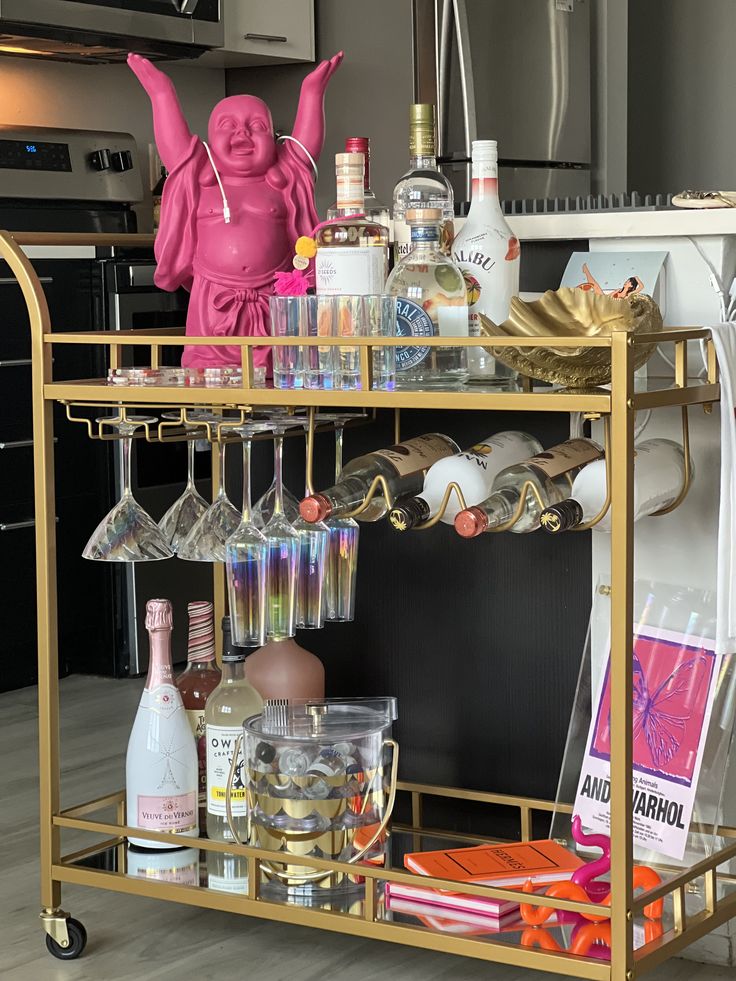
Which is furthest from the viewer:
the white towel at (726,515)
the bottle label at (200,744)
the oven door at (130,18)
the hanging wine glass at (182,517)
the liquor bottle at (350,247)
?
the oven door at (130,18)

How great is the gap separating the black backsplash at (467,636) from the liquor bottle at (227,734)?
10.8 inches

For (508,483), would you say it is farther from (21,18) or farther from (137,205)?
(137,205)

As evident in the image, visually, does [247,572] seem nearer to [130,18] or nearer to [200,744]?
[200,744]

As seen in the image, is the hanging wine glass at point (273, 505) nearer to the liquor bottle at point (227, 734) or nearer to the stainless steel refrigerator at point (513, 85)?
the liquor bottle at point (227, 734)

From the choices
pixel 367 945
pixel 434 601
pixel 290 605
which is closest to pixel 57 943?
pixel 367 945

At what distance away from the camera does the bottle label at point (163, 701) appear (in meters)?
1.91

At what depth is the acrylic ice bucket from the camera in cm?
177

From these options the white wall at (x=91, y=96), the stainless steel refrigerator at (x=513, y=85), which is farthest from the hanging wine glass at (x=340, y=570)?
the white wall at (x=91, y=96)

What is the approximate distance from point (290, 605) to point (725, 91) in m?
3.33

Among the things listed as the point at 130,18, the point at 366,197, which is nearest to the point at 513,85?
the point at 130,18

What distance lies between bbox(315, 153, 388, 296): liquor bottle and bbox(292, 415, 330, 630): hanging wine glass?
0.26 meters

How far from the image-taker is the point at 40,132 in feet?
11.9

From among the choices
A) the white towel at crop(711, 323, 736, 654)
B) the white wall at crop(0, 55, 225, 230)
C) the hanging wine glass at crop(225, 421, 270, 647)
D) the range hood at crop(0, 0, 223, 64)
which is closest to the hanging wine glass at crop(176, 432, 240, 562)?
the hanging wine glass at crop(225, 421, 270, 647)

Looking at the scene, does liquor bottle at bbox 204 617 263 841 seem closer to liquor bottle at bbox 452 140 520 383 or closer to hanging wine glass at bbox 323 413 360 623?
hanging wine glass at bbox 323 413 360 623
